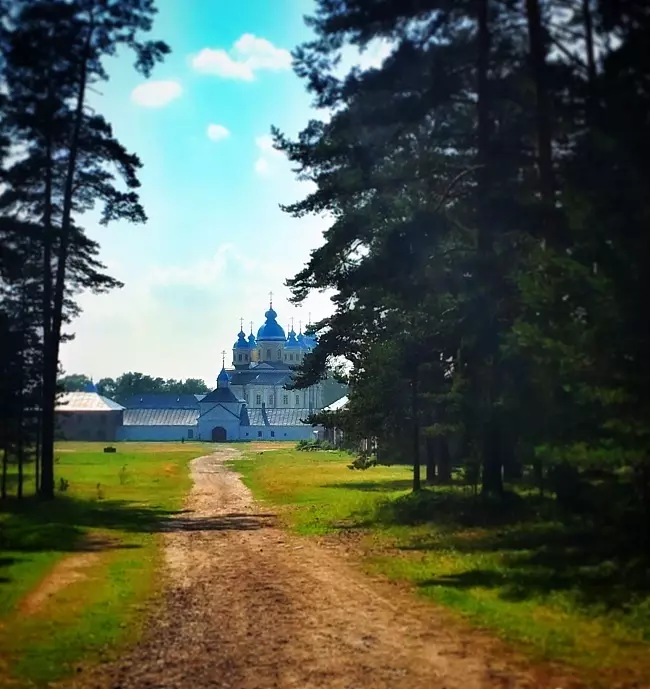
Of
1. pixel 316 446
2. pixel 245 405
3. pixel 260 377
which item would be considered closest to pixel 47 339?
pixel 316 446

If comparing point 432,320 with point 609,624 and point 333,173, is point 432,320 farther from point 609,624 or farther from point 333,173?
point 609,624

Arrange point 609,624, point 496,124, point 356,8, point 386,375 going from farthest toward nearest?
point 386,375 → point 496,124 → point 356,8 → point 609,624

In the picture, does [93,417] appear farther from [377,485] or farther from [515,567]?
[515,567]

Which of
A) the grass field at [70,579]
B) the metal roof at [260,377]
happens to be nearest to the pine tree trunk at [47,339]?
the grass field at [70,579]

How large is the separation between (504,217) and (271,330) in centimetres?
13196

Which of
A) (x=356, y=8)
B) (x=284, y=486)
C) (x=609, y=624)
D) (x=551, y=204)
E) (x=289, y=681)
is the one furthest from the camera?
(x=284, y=486)

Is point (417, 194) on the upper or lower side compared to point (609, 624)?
upper

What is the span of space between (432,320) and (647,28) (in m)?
11.5

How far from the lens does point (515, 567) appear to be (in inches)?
506

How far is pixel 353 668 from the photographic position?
303 inches

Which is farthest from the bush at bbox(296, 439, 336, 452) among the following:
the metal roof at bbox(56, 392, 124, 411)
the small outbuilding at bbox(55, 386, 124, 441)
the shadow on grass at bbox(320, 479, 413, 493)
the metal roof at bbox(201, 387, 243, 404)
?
the shadow on grass at bbox(320, 479, 413, 493)

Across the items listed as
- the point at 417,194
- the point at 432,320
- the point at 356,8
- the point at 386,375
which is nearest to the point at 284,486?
the point at 386,375

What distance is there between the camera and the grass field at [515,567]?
8619mm

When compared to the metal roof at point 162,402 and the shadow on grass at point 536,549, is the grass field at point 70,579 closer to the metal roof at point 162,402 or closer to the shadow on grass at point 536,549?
the shadow on grass at point 536,549
